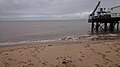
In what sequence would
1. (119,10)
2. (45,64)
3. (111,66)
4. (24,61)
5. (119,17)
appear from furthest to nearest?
1. (119,10)
2. (119,17)
3. (24,61)
4. (45,64)
5. (111,66)

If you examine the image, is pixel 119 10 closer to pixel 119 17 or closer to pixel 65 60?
pixel 119 17

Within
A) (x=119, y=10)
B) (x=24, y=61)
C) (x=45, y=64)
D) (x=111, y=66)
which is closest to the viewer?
(x=111, y=66)

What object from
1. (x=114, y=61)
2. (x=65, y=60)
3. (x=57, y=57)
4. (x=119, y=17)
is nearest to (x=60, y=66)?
(x=65, y=60)

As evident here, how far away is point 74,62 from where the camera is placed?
7898mm

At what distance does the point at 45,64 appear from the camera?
779 cm

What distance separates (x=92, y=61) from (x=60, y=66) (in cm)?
187

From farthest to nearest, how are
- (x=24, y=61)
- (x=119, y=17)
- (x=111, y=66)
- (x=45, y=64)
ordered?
(x=119, y=17)
(x=24, y=61)
(x=45, y=64)
(x=111, y=66)

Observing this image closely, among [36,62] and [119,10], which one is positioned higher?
[119,10]

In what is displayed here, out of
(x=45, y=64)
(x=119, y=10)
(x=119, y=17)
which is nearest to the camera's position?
(x=45, y=64)

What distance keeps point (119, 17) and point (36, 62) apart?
86.1 feet

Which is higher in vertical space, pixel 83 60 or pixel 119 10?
pixel 119 10

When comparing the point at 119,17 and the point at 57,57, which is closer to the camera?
the point at 57,57

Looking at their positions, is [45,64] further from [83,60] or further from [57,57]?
[83,60]

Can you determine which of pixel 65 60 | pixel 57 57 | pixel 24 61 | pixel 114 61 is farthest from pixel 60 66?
pixel 114 61
